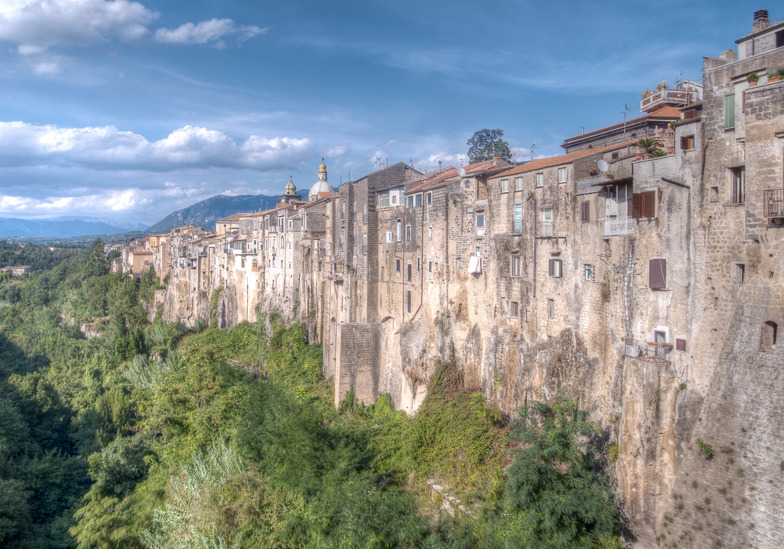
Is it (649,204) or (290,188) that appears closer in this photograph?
(649,204)

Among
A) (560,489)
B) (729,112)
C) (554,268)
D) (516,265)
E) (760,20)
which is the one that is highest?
(760,20)

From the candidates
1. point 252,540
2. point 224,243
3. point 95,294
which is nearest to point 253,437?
point 252,540

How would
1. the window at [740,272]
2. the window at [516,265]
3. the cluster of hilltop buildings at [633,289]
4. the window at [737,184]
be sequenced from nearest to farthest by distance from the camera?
the cluster of hilltop buildings at [633,289] < the window at [740,272] < the window at [737,184] < the window at [516,265]

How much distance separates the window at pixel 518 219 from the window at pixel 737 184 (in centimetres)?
983

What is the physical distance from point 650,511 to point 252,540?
14581mm

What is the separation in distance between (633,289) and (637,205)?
106 inches

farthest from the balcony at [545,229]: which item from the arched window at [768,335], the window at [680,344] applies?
the arched window at [768,335]

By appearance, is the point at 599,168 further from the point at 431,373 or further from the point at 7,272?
the point at 7,272

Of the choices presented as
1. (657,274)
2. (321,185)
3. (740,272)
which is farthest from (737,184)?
(321,185)

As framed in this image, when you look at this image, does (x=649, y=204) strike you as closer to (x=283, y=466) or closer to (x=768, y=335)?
(x=768, y=335)

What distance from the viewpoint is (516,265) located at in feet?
81.0

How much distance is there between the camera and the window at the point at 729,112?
49.8ft

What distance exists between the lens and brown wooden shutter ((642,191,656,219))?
57.7 feet

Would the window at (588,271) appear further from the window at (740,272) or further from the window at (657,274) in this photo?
the window at (740,272)
